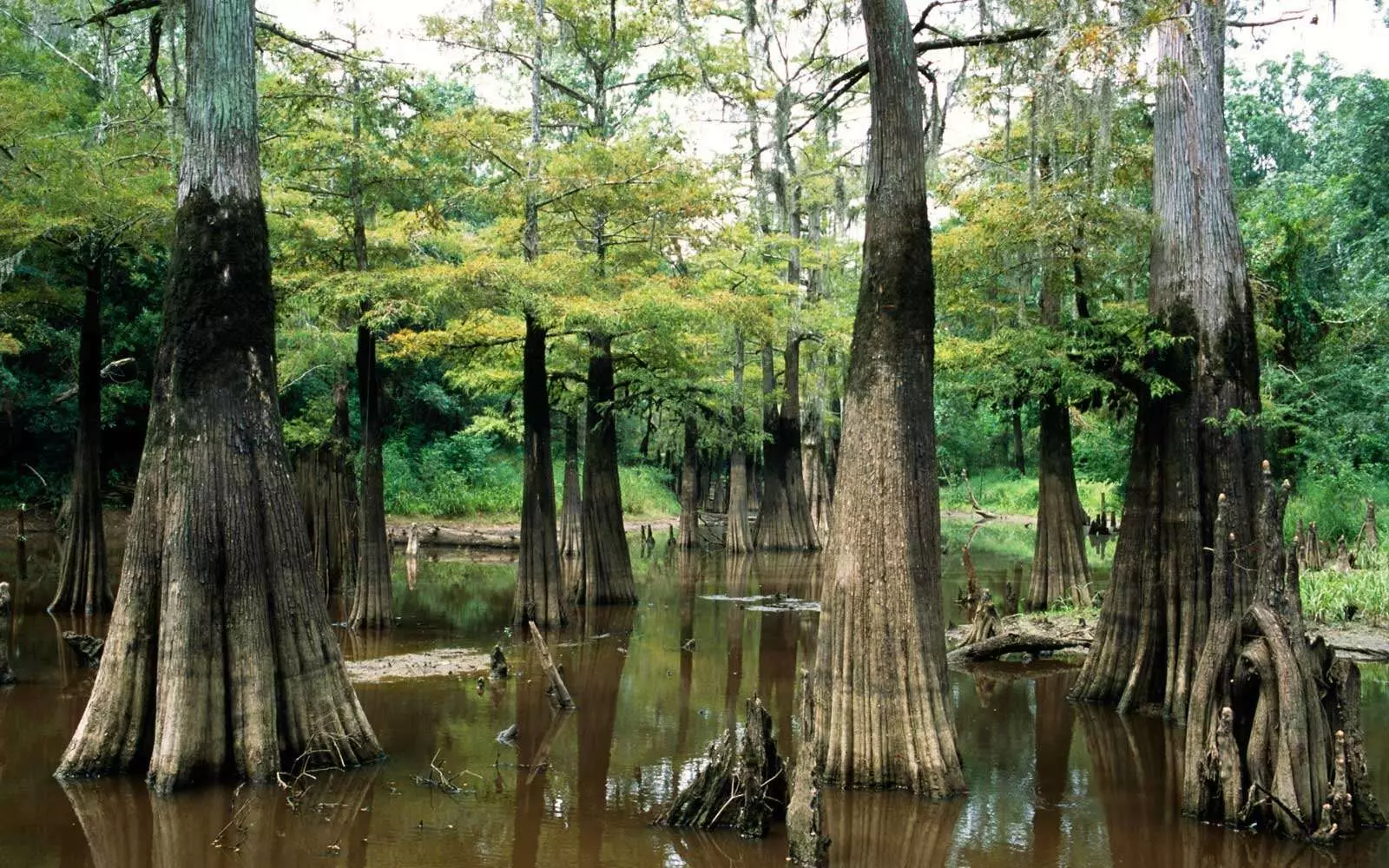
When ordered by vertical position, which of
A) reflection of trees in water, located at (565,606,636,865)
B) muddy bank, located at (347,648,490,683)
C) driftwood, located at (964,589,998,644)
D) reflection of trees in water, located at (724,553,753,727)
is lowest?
reflection of trees in water, located at (724,553,753,727)

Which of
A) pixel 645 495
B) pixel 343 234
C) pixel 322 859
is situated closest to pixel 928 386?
pixel 322 859

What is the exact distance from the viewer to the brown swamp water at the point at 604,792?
6.57 meters

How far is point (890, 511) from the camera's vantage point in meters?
7.93

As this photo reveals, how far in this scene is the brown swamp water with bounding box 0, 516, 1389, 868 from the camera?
657 cm

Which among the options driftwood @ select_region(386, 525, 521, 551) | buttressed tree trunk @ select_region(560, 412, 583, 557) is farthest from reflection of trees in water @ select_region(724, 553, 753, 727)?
driftwood @ select_region(386, 525, 521, 551)

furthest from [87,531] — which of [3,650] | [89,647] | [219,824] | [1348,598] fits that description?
[1348,598]

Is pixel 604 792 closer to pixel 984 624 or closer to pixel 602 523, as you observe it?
pixel 984 624

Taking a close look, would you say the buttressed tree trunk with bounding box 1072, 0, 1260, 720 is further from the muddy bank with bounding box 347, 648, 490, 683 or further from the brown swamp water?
the muddy bank with bounding box 347, 648, 490, 683

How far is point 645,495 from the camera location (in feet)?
144

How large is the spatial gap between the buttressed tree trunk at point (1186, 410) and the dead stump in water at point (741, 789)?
15.5 ft

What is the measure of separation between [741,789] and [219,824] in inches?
131

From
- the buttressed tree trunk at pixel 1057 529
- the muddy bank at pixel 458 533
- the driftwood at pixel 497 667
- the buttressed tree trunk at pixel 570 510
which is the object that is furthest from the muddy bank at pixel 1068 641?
the muddy bank at pixel 458 533

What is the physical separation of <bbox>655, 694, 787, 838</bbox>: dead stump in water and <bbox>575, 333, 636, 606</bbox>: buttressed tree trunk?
11.2 metres

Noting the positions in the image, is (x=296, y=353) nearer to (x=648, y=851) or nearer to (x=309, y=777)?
(x=309, y=777)
